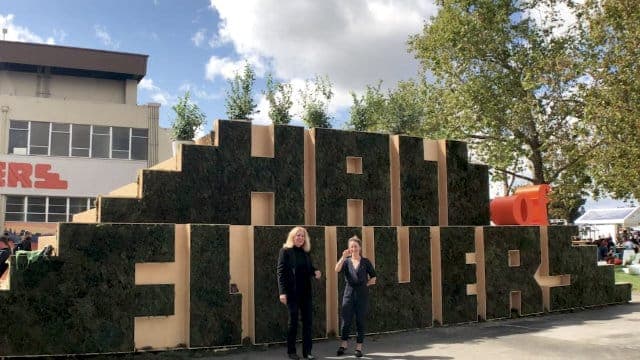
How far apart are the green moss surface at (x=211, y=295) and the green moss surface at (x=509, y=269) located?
541cm

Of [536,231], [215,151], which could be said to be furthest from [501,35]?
[215,151]

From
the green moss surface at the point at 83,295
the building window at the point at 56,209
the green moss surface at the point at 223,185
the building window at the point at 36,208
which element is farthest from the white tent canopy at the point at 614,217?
the green moss surface at the point at 83,295

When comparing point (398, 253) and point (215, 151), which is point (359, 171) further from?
point (215, 151)

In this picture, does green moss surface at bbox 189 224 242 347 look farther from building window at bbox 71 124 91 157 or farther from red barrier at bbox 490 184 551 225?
building window at bbox 71 124 91 157

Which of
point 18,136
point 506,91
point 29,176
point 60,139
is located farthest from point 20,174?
point 506,91

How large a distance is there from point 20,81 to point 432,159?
32560 millimetres

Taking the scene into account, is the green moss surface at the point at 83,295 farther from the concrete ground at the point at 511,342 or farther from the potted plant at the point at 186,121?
the potted plant at the point at 186,121

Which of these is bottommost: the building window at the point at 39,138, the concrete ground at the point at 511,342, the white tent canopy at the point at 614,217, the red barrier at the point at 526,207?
the concrete ground at the point at 511,342

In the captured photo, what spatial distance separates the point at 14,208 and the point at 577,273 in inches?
1130

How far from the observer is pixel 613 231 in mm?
42375

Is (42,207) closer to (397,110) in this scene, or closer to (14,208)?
(14,208)

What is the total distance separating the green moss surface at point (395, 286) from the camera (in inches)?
401

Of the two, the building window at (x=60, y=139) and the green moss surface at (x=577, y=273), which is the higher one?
the building window at (x=60, y=139)

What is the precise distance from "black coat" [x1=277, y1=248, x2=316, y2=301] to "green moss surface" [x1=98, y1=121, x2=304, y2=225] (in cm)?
190
